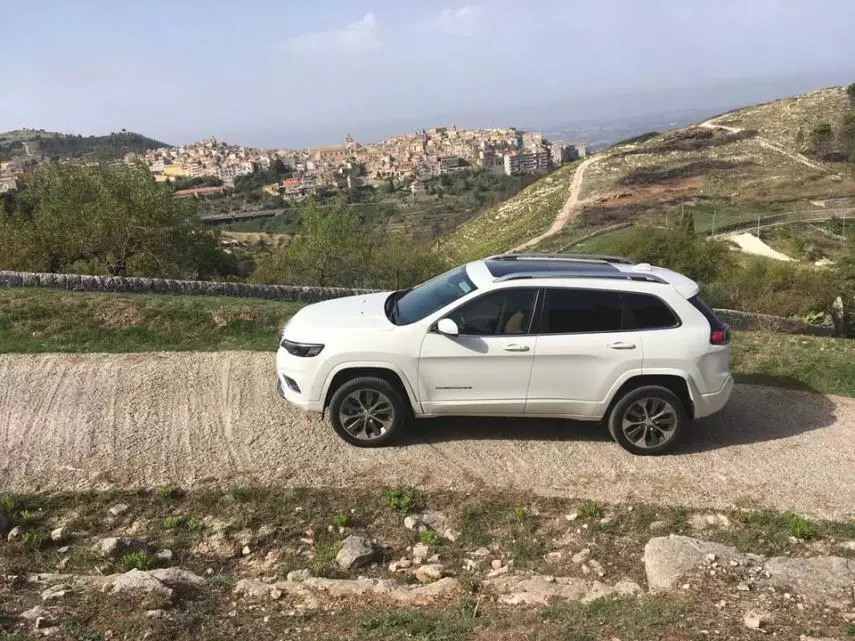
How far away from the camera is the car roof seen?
243 inches

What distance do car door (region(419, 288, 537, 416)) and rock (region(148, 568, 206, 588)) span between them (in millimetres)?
2556

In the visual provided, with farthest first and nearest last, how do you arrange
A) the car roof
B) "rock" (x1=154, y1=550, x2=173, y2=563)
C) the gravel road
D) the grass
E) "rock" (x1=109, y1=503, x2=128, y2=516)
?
the grass < the car roof < the gravel road < "rock" (x1=109, y1=503, x2=128, y2=516) < "rock" (x1=154, y1=550, x2=173, y2=563)

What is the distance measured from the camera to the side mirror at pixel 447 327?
5887 mm

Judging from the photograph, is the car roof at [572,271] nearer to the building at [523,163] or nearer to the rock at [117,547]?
→ the rock at [117,547]

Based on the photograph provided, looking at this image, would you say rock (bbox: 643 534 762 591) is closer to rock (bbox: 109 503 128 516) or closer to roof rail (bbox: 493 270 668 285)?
roof rail (bbox: 493 270 668 285)

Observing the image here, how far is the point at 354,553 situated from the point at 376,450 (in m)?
1.62

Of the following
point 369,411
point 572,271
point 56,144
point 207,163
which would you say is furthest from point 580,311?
point 56,144

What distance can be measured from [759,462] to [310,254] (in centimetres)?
1871

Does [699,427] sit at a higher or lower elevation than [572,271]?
lower

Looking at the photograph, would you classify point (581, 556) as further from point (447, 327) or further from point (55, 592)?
point (55, 592)

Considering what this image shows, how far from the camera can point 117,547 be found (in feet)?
14.9

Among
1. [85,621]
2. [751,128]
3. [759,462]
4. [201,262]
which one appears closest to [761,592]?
[759,462]

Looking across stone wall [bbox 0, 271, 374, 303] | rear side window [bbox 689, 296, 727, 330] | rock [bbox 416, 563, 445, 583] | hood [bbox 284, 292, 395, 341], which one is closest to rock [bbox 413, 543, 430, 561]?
rock [bbox 416, 563, 445, 583]

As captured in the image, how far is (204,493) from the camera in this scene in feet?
17.6
